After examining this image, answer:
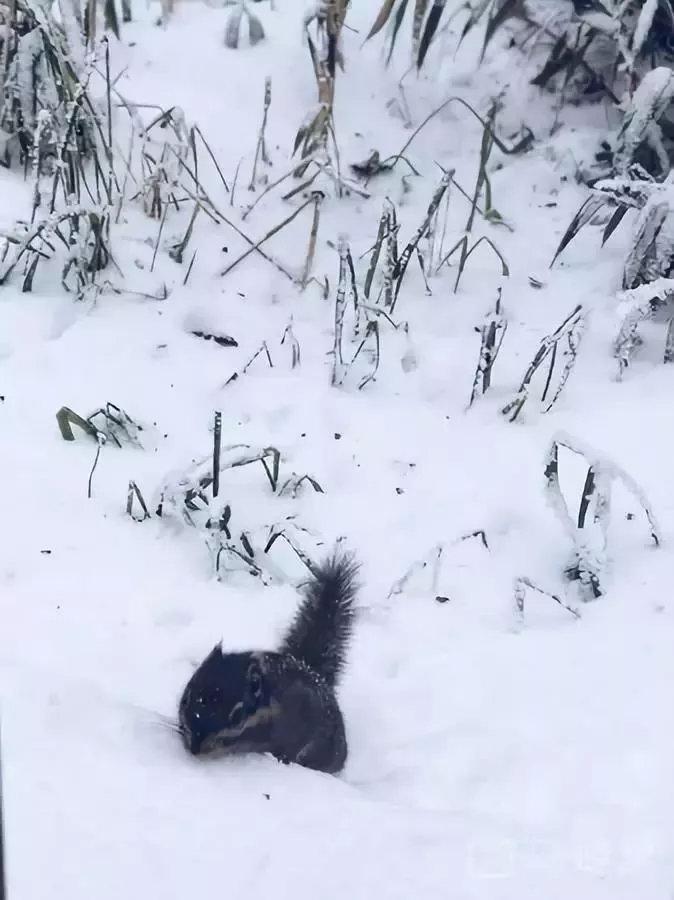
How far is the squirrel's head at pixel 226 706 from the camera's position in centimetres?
160

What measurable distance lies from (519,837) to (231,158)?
2598 mm

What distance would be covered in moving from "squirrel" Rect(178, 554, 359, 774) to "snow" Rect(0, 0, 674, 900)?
2.5 inches

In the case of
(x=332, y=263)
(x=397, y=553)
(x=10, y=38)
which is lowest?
(x=397, y=553)

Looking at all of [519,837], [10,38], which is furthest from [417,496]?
[10,38]

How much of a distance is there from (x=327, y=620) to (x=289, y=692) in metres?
0.17

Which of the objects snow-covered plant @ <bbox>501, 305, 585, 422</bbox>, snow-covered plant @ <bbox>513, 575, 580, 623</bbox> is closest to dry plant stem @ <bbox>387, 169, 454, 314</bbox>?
snow-covered plant @ <bbox>501, 305, 585, 422</bbox>

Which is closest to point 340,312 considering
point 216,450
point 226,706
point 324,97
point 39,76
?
point 216,450

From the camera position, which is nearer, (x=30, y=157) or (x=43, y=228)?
(x=43, y=228)

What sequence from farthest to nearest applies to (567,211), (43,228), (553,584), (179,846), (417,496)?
(567,211)
(43,228)
(417,496)
(553,584)
(179,846)

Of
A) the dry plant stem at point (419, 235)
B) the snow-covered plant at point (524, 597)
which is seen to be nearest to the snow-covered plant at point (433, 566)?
the snow-covered plant at point (524, 597)

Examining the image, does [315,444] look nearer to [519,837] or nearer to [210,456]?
[210,456]

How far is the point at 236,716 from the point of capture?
5.31ft

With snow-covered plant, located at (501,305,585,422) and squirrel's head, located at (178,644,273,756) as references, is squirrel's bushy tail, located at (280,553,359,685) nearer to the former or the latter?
squirrel's head, located at (178,644,273,756)

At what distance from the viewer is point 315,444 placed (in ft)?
8.32
